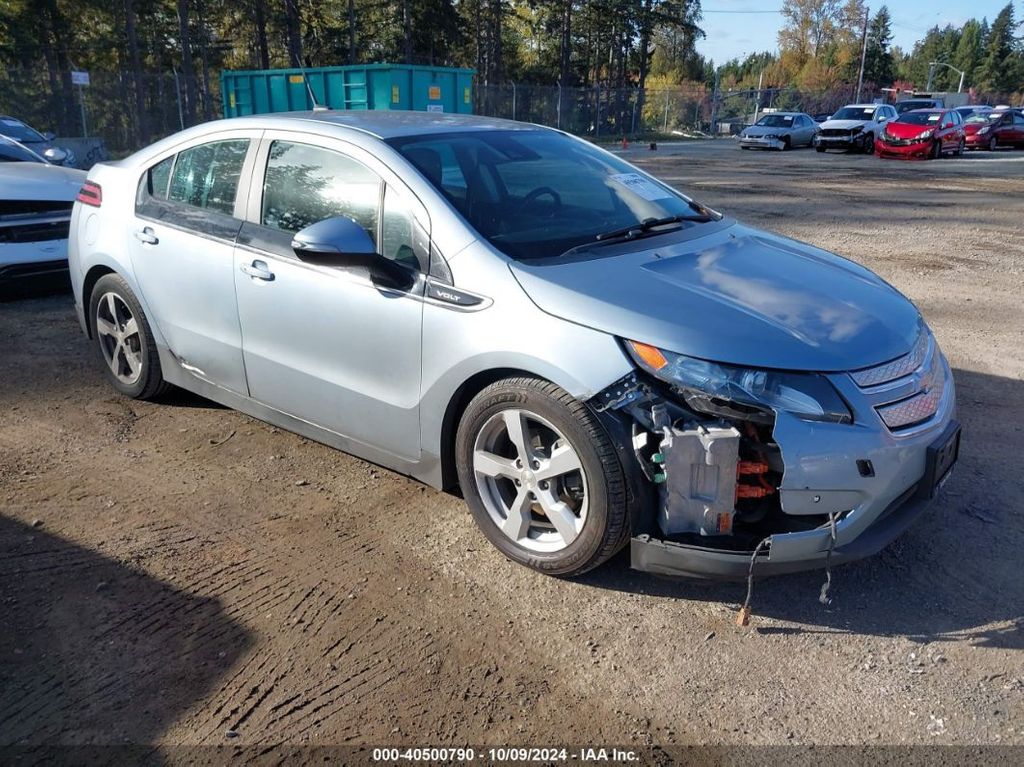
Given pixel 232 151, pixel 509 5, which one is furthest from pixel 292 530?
pixel 509 5

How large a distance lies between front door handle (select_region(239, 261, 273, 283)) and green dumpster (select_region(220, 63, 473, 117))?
55.7 ft

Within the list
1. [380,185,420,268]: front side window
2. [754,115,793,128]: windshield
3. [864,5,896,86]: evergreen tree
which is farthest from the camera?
[864,5,896,86]: evergreen tree

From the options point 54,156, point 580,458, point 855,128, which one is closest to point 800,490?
→ point 580,458

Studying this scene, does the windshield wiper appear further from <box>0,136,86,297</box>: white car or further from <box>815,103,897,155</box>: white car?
<box>815,103,897,155</box>: white car

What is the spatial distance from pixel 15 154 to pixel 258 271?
6157mm

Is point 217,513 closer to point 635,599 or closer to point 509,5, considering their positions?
point 635,599

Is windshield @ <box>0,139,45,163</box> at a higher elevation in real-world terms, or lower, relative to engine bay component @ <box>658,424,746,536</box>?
higher

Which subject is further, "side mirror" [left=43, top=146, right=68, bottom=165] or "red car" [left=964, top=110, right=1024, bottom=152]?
"red car" [left=964, top=110, right=1024, bottom=152]

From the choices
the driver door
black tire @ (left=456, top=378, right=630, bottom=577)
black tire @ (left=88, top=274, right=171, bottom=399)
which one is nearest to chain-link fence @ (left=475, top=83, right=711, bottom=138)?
black tire @ (left=88, top=274, right=171, bottom=399)

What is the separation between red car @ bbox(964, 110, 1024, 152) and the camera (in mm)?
32375

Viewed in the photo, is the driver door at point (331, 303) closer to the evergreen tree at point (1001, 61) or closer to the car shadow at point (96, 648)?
the car shadow at point (96, 648)

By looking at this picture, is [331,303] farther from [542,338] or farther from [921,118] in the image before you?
[921,118]

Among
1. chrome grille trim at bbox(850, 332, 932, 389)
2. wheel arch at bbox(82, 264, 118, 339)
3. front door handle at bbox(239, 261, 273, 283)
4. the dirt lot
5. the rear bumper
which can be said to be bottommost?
the dirt lot

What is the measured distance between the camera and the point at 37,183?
7.18 m
